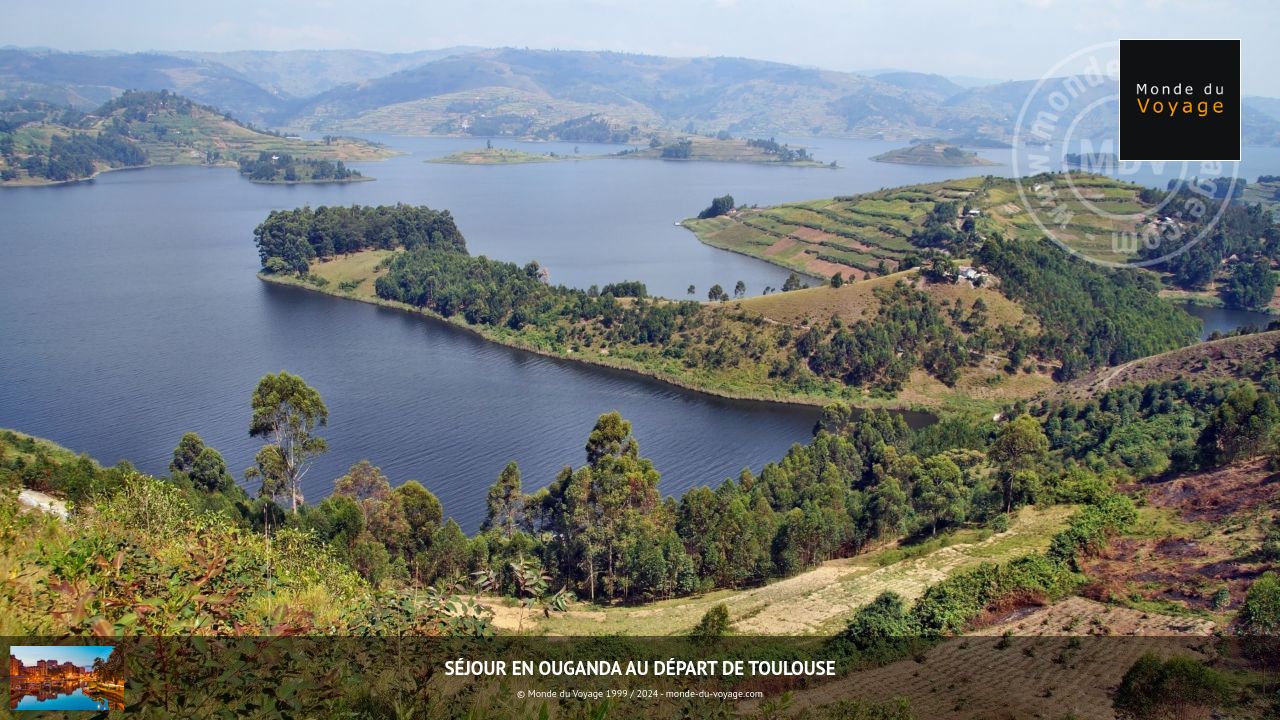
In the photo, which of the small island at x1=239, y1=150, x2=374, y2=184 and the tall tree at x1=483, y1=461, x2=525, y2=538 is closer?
the tall tree at x1=483, y1=461, x2=525, y2=538

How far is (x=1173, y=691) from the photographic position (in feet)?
49.0

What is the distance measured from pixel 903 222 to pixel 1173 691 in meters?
97.1

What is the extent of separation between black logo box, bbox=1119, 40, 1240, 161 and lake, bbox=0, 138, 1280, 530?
24.8 metres

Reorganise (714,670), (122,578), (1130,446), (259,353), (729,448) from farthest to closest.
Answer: (259,353) < (729,448) < (1130,446) < (714,670) < (122,578)

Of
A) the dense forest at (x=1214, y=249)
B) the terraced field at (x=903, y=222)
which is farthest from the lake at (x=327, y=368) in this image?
the dense forest at (x=1214, y=249)

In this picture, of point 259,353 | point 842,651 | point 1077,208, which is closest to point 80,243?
point 259,353

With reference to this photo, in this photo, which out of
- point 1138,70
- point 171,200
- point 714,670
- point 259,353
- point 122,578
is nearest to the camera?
point 122,578

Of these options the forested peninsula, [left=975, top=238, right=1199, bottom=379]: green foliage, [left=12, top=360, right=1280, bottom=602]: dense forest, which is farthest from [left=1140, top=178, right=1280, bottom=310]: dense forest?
[left=12, top=360, right=1280, bottom=602]: dense forest

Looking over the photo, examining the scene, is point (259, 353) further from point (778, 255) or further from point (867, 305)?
point (778, 255)

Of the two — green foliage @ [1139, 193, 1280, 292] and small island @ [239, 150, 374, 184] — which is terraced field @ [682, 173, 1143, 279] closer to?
green foliage @ [1139, 193, 1280, 292]

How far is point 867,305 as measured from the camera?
6950 cm

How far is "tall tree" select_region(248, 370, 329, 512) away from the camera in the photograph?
3266cm

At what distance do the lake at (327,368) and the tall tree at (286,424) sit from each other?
5673 millimetres

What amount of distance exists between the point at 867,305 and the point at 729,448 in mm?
26842
